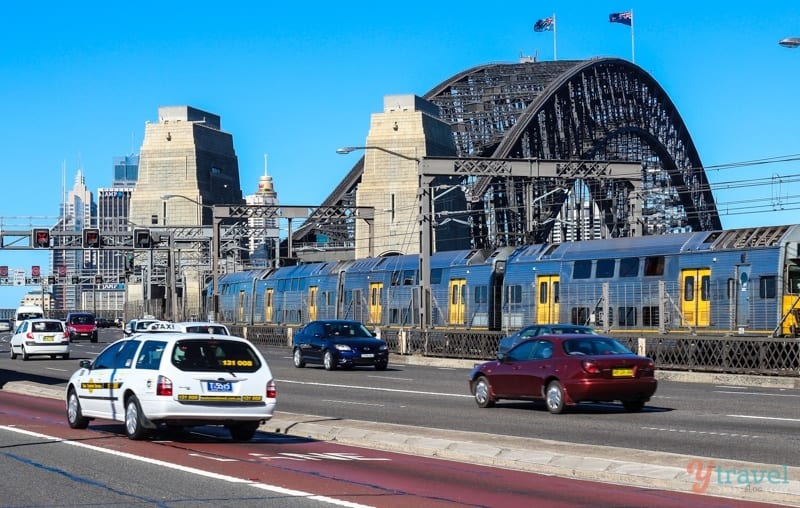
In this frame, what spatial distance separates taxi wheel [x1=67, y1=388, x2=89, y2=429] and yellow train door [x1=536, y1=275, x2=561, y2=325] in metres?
24.8

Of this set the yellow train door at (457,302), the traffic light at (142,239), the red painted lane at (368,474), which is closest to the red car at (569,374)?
the red painted lane at (368,474)

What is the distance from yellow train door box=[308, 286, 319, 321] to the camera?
62.3m

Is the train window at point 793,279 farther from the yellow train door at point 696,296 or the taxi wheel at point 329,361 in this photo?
the taxi wheel at point 329,361

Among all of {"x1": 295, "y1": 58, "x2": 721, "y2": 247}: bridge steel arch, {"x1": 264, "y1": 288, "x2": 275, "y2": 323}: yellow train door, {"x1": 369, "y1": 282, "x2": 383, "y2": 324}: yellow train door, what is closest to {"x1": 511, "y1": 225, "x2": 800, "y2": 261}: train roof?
{"x1": 369, "y1": 282, "x2": 383, "y2": 324}: yellow train door

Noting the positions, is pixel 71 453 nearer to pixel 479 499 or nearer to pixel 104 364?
pixel 104 364

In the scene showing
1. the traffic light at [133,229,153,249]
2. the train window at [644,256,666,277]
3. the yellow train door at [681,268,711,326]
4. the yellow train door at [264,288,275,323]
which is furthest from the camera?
the traffic light at [133,229,153,249]

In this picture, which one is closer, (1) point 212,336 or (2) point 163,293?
(1) point 212,336

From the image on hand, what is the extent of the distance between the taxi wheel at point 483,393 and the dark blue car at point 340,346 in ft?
50.8

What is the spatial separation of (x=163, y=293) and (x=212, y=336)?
258 ft

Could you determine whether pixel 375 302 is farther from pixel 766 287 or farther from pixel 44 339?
pixel 766 287

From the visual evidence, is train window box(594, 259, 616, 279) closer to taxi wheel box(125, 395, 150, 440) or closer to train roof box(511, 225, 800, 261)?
train roof box(511, 225, 800, 261)

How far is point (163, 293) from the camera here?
313 ft

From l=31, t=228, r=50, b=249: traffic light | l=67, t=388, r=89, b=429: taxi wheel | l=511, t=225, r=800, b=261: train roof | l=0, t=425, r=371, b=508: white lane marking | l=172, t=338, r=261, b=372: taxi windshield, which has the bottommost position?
l=0, t=425, r=371, b=508: white lane marking

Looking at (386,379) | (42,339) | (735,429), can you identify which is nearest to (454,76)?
(42,339)
